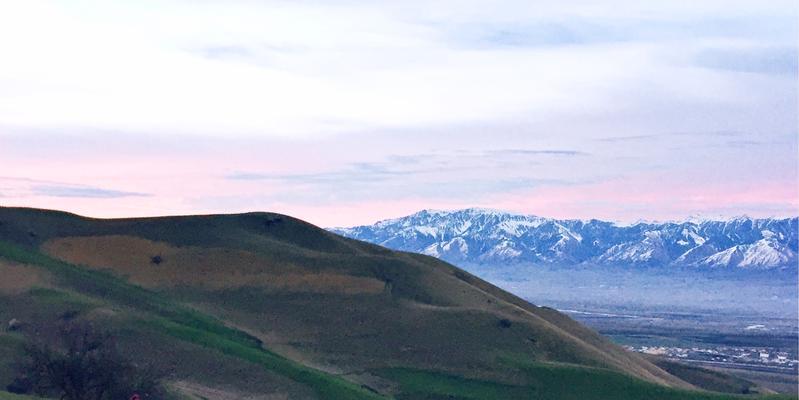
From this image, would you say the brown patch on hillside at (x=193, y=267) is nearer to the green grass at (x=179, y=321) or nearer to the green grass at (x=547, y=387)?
the green grass at (x=179, y=321)

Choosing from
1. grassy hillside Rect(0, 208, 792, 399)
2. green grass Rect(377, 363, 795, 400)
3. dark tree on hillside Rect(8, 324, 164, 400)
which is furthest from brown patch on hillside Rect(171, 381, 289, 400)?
green grass Rect(377, 363, 795, 400)

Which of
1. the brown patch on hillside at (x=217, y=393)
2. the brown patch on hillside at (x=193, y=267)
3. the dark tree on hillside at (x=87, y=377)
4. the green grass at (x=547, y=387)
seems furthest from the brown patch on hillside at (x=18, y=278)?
the dark tree on hillside at (x=87, y=377)

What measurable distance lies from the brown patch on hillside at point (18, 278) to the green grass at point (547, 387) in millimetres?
38428

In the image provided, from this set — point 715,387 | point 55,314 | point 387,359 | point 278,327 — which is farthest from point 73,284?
point 715,387

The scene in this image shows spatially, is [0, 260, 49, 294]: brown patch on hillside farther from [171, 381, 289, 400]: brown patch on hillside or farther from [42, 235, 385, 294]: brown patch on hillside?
[171, 381, 289, 400]: brown patch on hillside

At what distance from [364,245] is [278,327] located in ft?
143

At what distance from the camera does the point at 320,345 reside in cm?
12112

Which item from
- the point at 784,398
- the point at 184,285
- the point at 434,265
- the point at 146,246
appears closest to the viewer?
the point at 784,398

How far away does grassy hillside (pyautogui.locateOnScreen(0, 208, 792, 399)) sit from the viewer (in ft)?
343

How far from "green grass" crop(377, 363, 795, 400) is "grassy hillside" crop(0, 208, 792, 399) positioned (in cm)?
26

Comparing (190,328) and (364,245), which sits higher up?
(364,245)

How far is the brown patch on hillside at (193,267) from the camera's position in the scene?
13788 centimetres

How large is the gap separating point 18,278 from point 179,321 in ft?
62.1

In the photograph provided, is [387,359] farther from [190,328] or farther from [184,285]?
[184,285]
